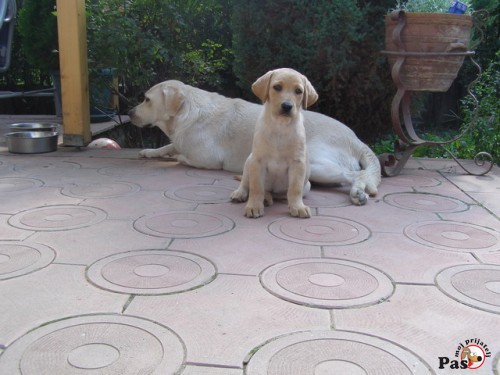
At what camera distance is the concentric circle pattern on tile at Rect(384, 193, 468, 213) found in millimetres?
3551

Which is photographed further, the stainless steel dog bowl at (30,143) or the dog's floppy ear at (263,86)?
the stainless steel dog bowl at (30,143)

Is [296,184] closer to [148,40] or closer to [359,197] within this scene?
[359,197]

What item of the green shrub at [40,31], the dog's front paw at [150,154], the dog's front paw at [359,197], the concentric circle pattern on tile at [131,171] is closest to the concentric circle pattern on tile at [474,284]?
the dog's front paw at [359,197]

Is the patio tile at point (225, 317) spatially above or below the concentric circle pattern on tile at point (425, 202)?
below

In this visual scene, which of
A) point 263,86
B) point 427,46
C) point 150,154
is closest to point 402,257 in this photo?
point 263,86

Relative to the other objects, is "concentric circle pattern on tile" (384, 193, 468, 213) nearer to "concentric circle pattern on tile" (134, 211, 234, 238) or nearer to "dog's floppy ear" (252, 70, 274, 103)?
"dog's floppy ear" (252, 70, 274, 103)

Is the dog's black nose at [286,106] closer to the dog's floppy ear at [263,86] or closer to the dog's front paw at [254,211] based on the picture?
the dog's floppy ear at [263,86]

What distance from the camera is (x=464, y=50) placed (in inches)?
166

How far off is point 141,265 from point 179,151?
259 cm

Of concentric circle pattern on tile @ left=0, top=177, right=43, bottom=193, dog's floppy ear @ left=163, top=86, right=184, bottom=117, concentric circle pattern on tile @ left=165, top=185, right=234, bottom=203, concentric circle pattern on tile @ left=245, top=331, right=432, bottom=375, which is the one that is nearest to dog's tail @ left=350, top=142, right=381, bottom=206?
concentric circle pattern on tile @ left=165, top=185, right=234, bottom=203

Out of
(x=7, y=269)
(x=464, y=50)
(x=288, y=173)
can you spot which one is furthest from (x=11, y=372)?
(x=464, y=50)

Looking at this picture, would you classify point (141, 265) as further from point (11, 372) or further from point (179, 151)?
→ point (179, 151)

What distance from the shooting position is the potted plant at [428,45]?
4160 mm

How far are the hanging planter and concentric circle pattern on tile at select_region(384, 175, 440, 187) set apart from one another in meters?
0.81
